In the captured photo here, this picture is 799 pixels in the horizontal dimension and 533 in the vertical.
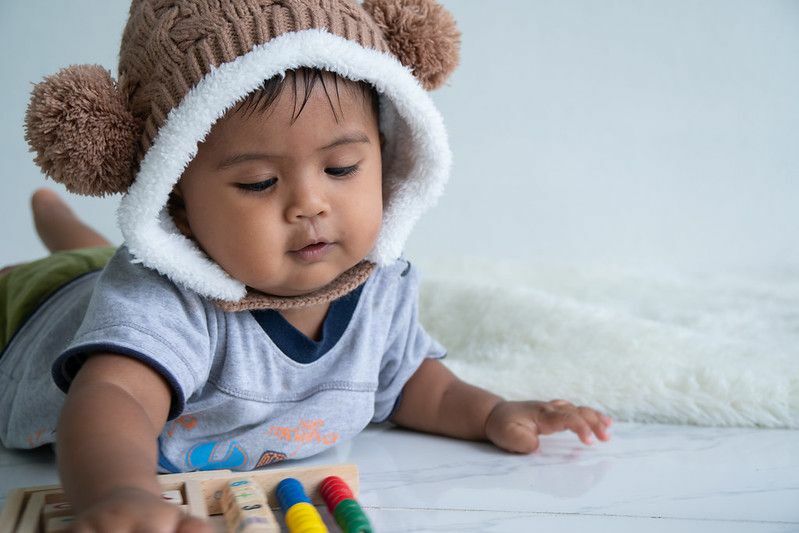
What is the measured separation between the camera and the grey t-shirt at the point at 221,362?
2.90 ft

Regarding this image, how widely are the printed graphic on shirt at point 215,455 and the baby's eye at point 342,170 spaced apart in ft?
1.02

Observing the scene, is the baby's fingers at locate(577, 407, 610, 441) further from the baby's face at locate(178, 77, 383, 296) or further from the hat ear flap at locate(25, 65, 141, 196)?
the hat ear flap at locate(25, 65, 141, 196)

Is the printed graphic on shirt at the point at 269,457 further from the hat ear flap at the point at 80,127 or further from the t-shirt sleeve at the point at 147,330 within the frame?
the hat ear flap at the point at 80,127

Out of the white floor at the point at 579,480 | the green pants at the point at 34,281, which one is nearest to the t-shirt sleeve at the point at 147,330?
the white floor at the point at 579,480

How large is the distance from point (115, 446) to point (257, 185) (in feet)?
0.97

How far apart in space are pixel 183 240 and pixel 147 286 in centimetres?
6

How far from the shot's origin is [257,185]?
0.91 metres

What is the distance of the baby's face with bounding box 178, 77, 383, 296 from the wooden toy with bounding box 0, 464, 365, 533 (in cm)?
20

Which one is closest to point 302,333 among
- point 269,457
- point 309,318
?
point 309,318

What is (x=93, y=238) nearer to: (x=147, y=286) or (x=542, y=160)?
(x=147, y=286)

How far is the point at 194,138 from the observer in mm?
882

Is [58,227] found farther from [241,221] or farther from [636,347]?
[636,347]

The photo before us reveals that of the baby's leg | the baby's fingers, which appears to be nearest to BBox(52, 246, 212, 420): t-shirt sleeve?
the baby's fingers

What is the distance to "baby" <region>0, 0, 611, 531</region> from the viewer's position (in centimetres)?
88
